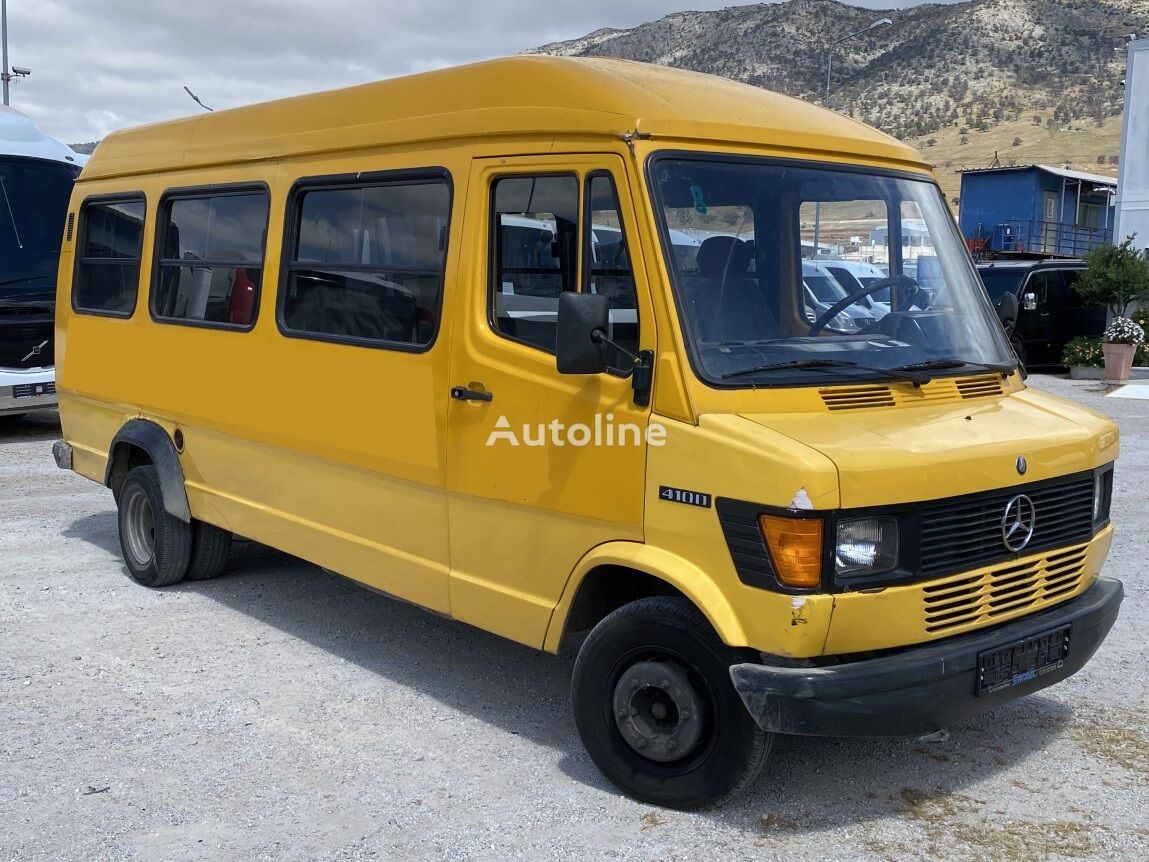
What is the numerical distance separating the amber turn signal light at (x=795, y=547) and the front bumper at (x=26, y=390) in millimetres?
10856

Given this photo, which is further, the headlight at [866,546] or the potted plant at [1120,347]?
the potted plant at [1120,347]

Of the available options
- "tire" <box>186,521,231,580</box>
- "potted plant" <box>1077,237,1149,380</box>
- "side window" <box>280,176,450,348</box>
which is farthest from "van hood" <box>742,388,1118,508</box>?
"potted plant" <box>1077,237,1149,380</box>

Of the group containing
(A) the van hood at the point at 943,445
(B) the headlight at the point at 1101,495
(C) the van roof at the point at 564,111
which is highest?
(C) the van roof at the point at 564,111

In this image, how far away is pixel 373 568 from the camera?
5484mm

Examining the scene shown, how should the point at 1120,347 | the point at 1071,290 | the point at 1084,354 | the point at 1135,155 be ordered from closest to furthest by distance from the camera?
the point at 1120,347 → the point at 1084,354 → the point at 1071,290 → the point at 1135,155

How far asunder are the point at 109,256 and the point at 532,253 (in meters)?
4.07

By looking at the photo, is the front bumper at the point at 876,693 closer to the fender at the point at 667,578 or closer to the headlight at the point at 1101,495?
the fender at the point at 667,578

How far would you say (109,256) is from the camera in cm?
757

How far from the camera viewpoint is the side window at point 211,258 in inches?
244

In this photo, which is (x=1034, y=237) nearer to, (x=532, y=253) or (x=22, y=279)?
(x=22, y=279)

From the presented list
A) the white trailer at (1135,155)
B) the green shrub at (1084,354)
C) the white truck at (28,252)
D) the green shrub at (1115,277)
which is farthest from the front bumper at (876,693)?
the white trailer at (1135,155)

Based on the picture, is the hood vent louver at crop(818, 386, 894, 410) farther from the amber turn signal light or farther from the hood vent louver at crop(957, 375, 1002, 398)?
the amber turn signal light

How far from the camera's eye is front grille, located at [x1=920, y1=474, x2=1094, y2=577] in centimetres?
391

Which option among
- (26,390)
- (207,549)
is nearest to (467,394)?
(207,549)
